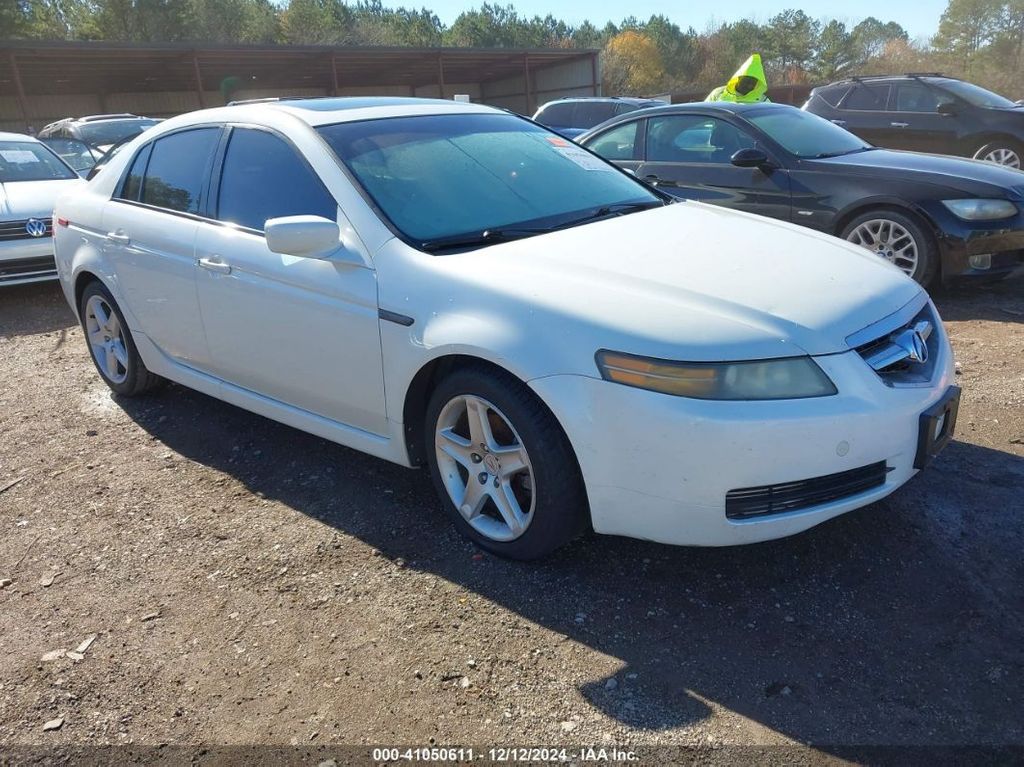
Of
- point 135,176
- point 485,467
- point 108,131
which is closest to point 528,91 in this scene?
point 108,131

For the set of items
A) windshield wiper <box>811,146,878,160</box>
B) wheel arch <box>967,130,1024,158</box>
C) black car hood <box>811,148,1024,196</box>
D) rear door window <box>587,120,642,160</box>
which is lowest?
wheel arch <box>967,130,1024,158</box>

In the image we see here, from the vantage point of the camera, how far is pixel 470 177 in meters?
3.34

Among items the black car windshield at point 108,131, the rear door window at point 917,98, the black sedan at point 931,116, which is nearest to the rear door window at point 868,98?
the black sedan at point 931,116

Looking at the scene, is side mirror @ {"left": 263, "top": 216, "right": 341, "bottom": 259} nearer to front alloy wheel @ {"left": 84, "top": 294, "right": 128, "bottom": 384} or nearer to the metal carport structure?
front alloy wheel @ {"left": 84, "top": 294, "right": 128, "bottom": 384}

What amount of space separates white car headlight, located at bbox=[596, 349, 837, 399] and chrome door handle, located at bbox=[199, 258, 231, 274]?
6.31ft

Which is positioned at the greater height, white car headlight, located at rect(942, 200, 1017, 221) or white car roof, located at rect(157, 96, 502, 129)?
white car roof, located at rect(157, 96, 502, 129)

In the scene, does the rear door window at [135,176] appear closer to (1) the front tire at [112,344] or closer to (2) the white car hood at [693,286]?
(1) the front tire at [112,344]

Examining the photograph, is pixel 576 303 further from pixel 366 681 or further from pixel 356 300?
pixel 366 681

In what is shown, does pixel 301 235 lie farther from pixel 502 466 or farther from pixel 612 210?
pixel 612 210

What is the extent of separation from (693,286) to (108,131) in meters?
14.8

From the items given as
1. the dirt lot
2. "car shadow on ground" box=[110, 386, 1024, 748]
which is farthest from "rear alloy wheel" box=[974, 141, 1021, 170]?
"car shadow on ground" box=[110, 386, 1024, 748]

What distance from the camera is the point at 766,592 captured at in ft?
8.80

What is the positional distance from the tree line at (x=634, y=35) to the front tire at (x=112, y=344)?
44.9 meters

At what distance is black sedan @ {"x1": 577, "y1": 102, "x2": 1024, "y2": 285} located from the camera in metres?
5.58
